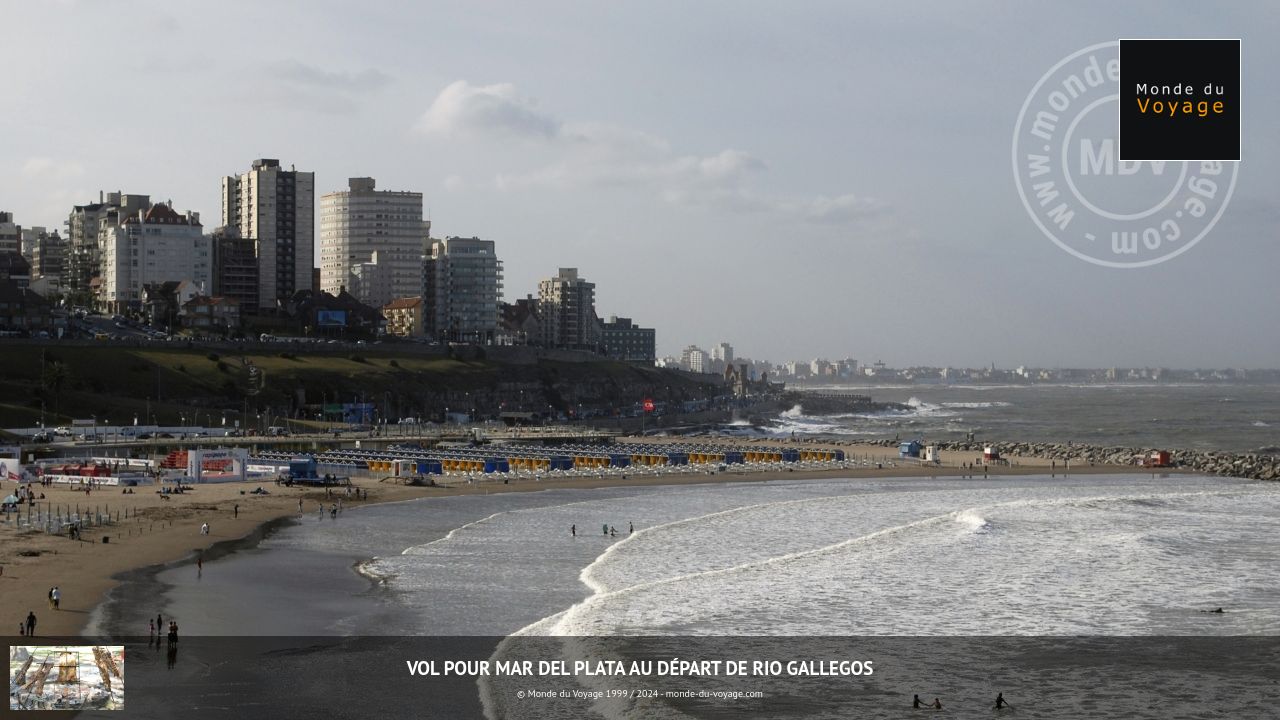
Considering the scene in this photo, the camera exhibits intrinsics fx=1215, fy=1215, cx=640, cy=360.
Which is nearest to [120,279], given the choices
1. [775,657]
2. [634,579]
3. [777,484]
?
[777,484]

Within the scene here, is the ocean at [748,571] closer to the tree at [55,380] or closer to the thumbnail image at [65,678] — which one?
the thumbnail image at [65,678]

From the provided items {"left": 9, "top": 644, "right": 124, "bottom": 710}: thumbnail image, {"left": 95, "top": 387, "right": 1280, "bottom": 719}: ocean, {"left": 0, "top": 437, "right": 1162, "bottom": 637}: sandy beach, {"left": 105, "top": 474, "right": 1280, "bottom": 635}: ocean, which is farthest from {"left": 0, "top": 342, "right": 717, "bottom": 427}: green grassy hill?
{"left": 9, "top": 644, "right": 124, "bottom": 710}: thumbnail image

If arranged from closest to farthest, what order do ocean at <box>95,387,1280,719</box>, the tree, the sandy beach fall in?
1. ocean at <box>95,387,1280,719</box>
2. the sandy beach
3. the tree

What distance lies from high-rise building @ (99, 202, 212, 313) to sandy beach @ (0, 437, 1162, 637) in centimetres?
12003

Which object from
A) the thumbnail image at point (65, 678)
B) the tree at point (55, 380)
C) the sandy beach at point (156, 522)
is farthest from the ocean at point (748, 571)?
the tree at point (55, 380)

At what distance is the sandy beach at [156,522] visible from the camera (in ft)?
123

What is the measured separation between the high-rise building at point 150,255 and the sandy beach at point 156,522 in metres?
120

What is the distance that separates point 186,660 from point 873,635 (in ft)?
63.1

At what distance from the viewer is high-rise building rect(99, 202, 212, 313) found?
190 meters

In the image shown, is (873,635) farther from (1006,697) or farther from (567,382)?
(567,382)

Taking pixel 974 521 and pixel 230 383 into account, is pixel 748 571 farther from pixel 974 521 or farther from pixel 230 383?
pixel 230 383

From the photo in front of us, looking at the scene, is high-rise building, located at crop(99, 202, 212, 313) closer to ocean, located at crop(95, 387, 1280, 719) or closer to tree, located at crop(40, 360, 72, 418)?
tree, located at crop(40, 360, 72, 418)

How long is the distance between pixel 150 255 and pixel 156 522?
5768 inches

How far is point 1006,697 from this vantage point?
29.9m
